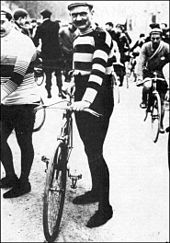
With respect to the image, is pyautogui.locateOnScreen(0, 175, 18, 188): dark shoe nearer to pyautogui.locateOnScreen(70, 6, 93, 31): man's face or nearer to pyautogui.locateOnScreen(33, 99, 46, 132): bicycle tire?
pyautogui.locateOnScreen(33, 99, 46, 132): bicycle tire

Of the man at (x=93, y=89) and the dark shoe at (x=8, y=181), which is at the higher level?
the man at (x=93, y=89)

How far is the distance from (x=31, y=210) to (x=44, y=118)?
1.38 metres

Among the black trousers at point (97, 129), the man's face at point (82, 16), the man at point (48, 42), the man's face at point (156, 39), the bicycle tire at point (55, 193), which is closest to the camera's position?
the bicycle tire at point (55, 193)

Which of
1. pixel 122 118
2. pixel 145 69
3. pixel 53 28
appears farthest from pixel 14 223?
pixel 145 69

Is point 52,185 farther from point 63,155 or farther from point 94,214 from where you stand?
point 94,214

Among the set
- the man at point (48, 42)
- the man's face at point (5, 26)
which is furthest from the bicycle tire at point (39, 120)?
the man's face at point (5, 26)

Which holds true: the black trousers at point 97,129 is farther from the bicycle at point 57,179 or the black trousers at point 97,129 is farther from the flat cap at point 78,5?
the flat cap at point 78,5

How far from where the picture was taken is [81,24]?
2.90 meters

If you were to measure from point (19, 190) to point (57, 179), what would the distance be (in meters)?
0.72

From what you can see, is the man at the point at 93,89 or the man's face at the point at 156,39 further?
the man's face at the point at 156,39

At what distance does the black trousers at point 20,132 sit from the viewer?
11.7ft

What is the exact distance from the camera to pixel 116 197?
11.4 feet

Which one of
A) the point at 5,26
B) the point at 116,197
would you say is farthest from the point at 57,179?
the point at 5,26

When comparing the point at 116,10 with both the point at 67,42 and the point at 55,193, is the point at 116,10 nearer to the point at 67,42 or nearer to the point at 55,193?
the point at 67,42
